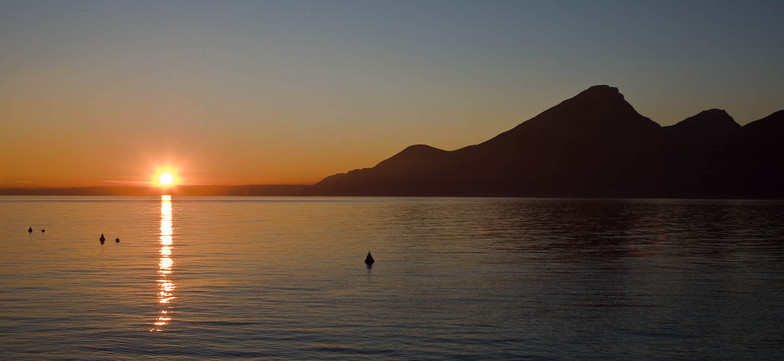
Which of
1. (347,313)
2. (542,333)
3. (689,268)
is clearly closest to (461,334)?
(542,333)

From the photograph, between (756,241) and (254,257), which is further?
(756,241)

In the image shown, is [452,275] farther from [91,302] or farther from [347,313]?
[91,302]

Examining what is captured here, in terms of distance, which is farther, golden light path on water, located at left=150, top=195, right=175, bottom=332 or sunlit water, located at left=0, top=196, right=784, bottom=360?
golden light path on water, located at left=150, top=195, right=175, bottom=332

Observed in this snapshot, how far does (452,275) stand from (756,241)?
143 ft

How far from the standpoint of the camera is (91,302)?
3164 cm

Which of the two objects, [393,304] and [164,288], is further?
[164,288]

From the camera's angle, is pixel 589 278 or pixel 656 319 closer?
pixel 656 319

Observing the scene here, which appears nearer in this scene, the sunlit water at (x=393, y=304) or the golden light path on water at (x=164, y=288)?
the sunlit water at (x=393, y=304)

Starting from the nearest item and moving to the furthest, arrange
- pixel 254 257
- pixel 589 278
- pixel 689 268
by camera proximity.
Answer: pixel 589 278, pixel 689 268, pixel 254 257

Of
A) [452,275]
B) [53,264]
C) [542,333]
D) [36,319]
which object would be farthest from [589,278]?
[53,264]

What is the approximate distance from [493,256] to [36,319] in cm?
3470

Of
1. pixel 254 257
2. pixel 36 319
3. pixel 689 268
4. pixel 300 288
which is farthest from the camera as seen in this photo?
pixel 254 257

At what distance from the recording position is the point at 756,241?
6956 cm

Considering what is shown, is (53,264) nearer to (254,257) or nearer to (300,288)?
(254,257)
